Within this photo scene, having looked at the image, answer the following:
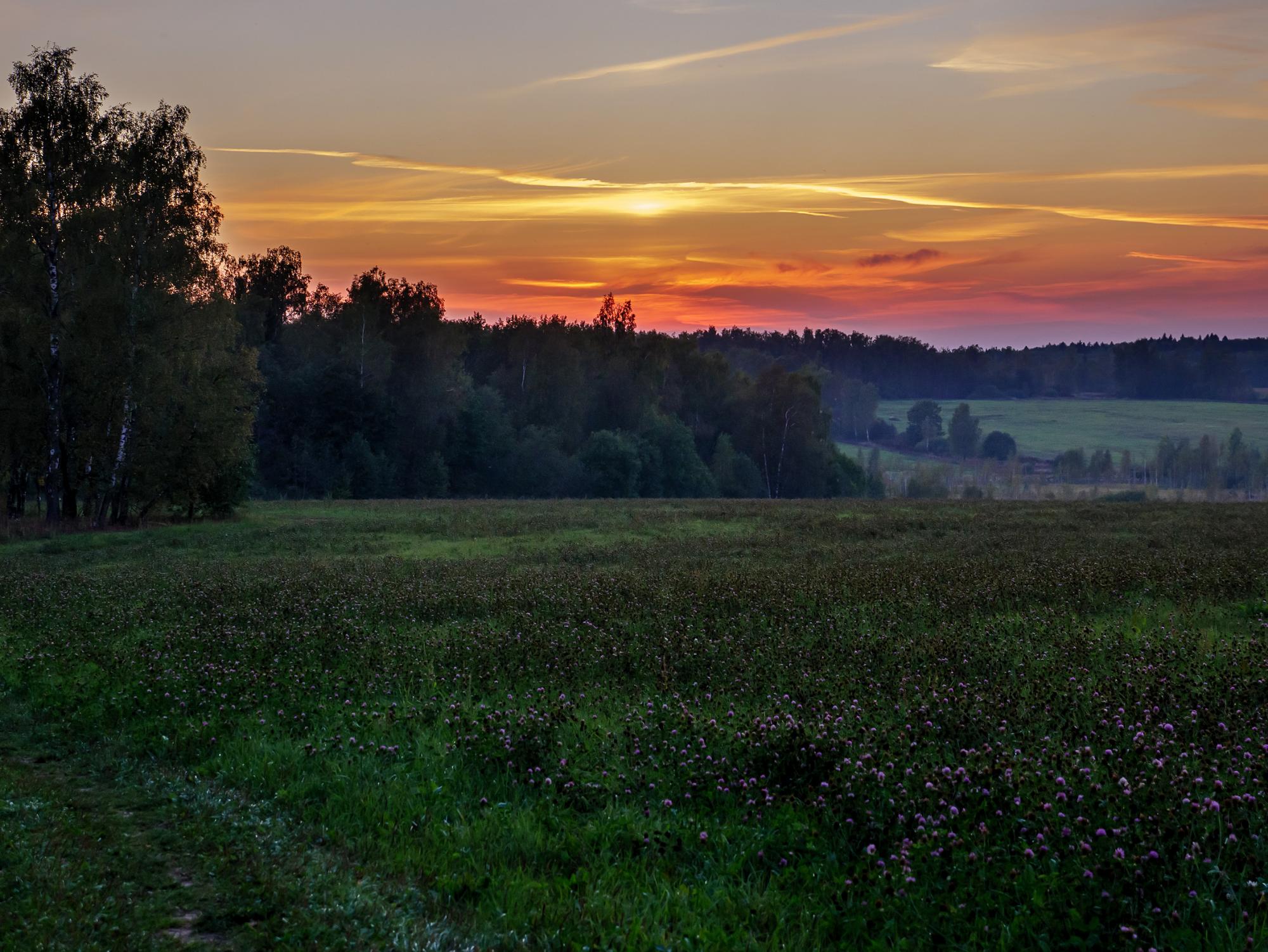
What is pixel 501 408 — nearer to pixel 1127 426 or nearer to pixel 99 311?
pixel 99 311

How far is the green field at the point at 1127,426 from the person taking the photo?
16550cm

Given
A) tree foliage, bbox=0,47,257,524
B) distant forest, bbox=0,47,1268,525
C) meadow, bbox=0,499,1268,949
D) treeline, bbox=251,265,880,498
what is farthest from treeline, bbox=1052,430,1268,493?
Result: meadow, bbox=0,499,1268,949

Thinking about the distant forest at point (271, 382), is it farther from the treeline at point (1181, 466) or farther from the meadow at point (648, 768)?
the treeline at point (1181, 466)

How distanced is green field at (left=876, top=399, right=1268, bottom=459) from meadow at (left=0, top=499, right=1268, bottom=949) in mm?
164209

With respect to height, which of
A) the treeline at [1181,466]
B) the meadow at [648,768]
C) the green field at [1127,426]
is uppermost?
the green field at [1127,426]

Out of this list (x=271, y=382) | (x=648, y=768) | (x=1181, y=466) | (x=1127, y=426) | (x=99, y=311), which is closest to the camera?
(x=648, y=768)

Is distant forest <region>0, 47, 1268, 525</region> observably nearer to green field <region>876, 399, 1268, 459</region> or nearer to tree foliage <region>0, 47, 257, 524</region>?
tree foliage <region>0, 47, 257, 524</region>

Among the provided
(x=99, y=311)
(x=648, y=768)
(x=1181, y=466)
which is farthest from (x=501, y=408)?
(x=1181, y=466)

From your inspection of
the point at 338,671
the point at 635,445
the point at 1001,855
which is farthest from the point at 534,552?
the point at 635,445

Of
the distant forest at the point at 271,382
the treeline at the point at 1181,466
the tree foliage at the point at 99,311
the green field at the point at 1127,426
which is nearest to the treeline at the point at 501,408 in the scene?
the distant forest at the point at 271,382

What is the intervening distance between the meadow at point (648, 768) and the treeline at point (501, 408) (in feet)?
208

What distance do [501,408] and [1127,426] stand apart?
471 feet

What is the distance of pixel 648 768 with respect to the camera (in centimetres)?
812

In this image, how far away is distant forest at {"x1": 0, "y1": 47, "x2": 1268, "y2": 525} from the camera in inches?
1475
